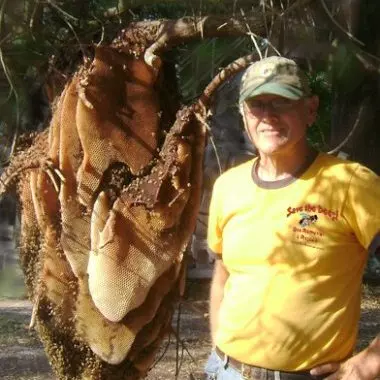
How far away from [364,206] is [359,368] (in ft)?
1.29

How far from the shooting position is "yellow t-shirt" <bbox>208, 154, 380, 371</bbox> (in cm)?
211

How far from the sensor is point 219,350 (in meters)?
2.34

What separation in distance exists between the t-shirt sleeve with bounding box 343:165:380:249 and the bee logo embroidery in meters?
0.07

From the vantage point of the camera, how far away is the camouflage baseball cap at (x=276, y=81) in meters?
2.16

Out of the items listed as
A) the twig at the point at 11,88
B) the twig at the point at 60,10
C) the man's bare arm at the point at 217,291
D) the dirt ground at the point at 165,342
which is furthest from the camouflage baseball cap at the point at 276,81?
the dirt ground at the point at 165,342

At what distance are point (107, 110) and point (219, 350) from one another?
983 millimetres

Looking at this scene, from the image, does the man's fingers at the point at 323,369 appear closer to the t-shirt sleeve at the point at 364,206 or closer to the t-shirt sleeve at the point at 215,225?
the t-shirt sleeve at the point at 364,206

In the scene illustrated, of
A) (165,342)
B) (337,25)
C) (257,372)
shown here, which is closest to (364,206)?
(257,372)

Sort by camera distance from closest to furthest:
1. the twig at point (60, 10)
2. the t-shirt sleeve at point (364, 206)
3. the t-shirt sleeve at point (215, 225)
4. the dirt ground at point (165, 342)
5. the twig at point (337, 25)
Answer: the t-shirt sleeve at point (364, 206) → the t-shirt sleeve at point (215, 225) → the twig at point (337, 25) → the twig at point (60, 10) → the dirt ground at point (165, 342)

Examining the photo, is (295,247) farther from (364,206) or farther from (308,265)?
(364,206)

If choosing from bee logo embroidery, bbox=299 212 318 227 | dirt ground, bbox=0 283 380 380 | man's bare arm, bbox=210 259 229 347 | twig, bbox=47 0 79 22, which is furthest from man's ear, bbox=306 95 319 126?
dirt ground, bbox=0 283 380 380

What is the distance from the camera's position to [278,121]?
2.15 m

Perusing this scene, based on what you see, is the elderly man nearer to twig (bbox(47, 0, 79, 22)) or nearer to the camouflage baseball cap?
the camouflage baseball cap

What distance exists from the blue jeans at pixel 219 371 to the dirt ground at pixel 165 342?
1.53 metres
